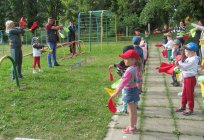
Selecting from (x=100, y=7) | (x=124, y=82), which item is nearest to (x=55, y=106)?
(x=124, y=82)

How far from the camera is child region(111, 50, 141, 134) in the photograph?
5.15 metres

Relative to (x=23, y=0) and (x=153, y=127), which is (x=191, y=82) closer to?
(x=153, y=127)

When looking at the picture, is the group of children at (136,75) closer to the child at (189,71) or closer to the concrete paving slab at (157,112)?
the child at (189,71)

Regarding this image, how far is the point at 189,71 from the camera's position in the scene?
615cm

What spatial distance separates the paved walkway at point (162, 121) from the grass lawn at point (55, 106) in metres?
0.31

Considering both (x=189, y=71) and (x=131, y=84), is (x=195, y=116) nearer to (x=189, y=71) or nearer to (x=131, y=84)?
(x=189, y=71)

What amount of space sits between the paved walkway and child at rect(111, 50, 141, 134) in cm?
21

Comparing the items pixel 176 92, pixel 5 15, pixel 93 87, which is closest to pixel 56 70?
pixel 93 87

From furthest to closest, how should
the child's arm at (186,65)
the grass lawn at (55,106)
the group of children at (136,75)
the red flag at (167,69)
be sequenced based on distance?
the red flag at (167,69) → the child's arm at (186,65) → the grass lawn at (55,106) → the group of children at (136,75)

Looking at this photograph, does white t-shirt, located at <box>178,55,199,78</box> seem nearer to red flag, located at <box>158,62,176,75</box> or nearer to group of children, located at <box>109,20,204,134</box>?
group of children, located at <box>109,20,204,134</box>

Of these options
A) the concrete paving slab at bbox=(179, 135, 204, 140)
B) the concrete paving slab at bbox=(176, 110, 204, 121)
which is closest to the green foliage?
the concrete paving slab at bbox=(176, 110, 204, 121)

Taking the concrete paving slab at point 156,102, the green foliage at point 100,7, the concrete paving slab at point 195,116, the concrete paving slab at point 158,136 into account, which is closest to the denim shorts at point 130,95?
the concrete paving slab at point 158,136

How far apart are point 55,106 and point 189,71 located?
2.75 metres

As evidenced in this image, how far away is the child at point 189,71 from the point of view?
19.8 ft
